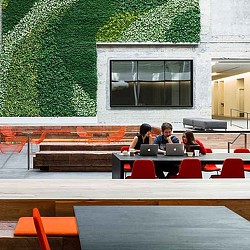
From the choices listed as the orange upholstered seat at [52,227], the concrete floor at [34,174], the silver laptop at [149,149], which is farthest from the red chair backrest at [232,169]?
the concrete floor at [34,174]

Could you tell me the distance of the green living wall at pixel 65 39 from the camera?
85.1ft

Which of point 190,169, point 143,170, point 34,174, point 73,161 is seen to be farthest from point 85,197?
point 73,161

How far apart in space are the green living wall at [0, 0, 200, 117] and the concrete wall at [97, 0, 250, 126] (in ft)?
1.32

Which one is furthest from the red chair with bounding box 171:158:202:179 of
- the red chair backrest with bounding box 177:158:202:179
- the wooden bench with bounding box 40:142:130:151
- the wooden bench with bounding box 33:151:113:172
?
the wooden bench with bounding box 40:142:130:151

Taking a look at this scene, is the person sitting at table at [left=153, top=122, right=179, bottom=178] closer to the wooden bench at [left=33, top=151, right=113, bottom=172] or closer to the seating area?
the seating area

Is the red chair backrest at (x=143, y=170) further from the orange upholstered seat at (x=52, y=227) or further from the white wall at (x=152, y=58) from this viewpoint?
the white wall at (x=152, y=58)

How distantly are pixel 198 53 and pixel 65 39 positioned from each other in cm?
597

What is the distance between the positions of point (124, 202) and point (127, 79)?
21709mm

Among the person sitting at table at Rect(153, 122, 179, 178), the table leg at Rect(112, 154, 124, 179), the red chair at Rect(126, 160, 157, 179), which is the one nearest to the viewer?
the red chair at Rect(126, 160, 157, 179)

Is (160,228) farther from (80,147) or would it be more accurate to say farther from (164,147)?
(80,147)

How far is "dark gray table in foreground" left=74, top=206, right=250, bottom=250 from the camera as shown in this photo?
3.37 meters

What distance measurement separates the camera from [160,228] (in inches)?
151

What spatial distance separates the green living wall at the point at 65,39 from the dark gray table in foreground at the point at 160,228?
21628 millimetres

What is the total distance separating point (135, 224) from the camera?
12.9 feet
